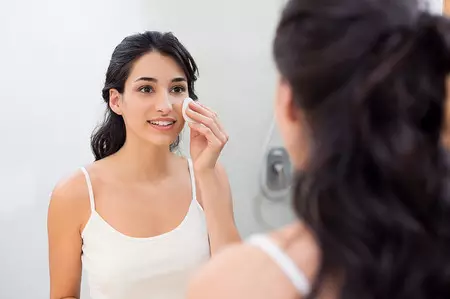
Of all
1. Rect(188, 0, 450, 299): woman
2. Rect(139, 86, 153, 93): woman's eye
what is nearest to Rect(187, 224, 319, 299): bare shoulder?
Rect(188, 0, 450, 299): woman

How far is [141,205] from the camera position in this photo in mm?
1020

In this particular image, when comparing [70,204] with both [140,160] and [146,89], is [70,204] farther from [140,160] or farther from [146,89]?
[146,89]

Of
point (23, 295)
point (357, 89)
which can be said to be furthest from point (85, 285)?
point (357, 89)

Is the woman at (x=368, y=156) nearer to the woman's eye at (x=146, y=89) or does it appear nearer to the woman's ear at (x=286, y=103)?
the woman's ear at (x=286, y=103)

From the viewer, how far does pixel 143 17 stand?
1.40 meters

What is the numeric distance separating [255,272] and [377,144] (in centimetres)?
14

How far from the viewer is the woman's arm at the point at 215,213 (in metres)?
0.96

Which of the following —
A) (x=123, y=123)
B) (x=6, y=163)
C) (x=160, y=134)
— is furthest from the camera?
(x=6, y=163)

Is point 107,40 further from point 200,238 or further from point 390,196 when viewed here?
point 390,196

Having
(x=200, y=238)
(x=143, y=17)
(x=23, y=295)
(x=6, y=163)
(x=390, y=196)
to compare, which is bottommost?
(x=23, y=295)

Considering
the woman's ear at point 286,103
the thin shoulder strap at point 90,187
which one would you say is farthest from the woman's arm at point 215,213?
the woman's ear at point 286,103

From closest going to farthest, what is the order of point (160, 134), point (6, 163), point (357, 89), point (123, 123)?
point (357, 89)
point (160, 134)
point (123, 123)
point (6, 163)

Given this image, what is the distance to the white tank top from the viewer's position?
3.13 ft

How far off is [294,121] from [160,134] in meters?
0.59
